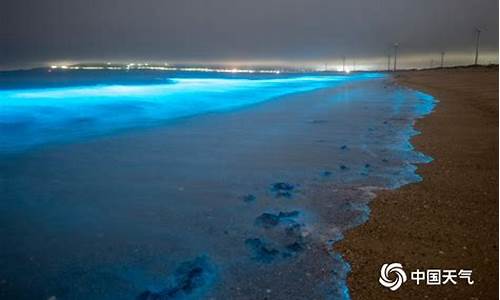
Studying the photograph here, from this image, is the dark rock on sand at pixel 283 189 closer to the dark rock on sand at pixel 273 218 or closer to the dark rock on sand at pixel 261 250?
the dark rock on sand at pixel 273 218

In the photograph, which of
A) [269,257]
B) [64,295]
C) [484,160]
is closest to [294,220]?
[269,257]

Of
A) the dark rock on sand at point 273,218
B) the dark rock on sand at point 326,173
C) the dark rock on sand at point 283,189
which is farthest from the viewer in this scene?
the dark rock on sand at point 326,173

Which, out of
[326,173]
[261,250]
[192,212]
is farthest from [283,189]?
[261,250]

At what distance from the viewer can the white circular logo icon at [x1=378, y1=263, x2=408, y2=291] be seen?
332cm

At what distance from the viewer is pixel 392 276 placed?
11.2 ft

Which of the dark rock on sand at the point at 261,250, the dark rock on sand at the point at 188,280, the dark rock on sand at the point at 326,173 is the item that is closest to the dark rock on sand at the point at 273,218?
the dark rock on sand at the point at 261,250

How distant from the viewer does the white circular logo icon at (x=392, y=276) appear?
10.9 ft

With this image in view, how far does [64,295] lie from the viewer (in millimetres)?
3369

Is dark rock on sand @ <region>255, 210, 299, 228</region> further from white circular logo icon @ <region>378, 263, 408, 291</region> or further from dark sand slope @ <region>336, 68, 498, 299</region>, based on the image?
white circular logo icon @ <region>378, 263, 408, 291</region>

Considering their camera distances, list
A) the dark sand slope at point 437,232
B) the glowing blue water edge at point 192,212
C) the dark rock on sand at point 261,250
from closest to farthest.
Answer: the dark sand slope at point 437,232 < the glowing blue water edge at point 192,212 < the dark rock on sand at point 261,250

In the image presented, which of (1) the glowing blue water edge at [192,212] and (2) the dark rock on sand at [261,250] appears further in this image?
(2) the dark rock on sand at [261,250]

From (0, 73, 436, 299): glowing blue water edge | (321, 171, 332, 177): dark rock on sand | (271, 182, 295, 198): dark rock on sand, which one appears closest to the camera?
(0, 73, 436, 299): glowing blue water edge

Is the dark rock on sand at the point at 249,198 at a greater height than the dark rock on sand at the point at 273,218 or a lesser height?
greater

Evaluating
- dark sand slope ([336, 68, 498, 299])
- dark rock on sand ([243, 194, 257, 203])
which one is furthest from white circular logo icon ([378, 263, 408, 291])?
dark rock on sand ([243, 194, 257, 203])
